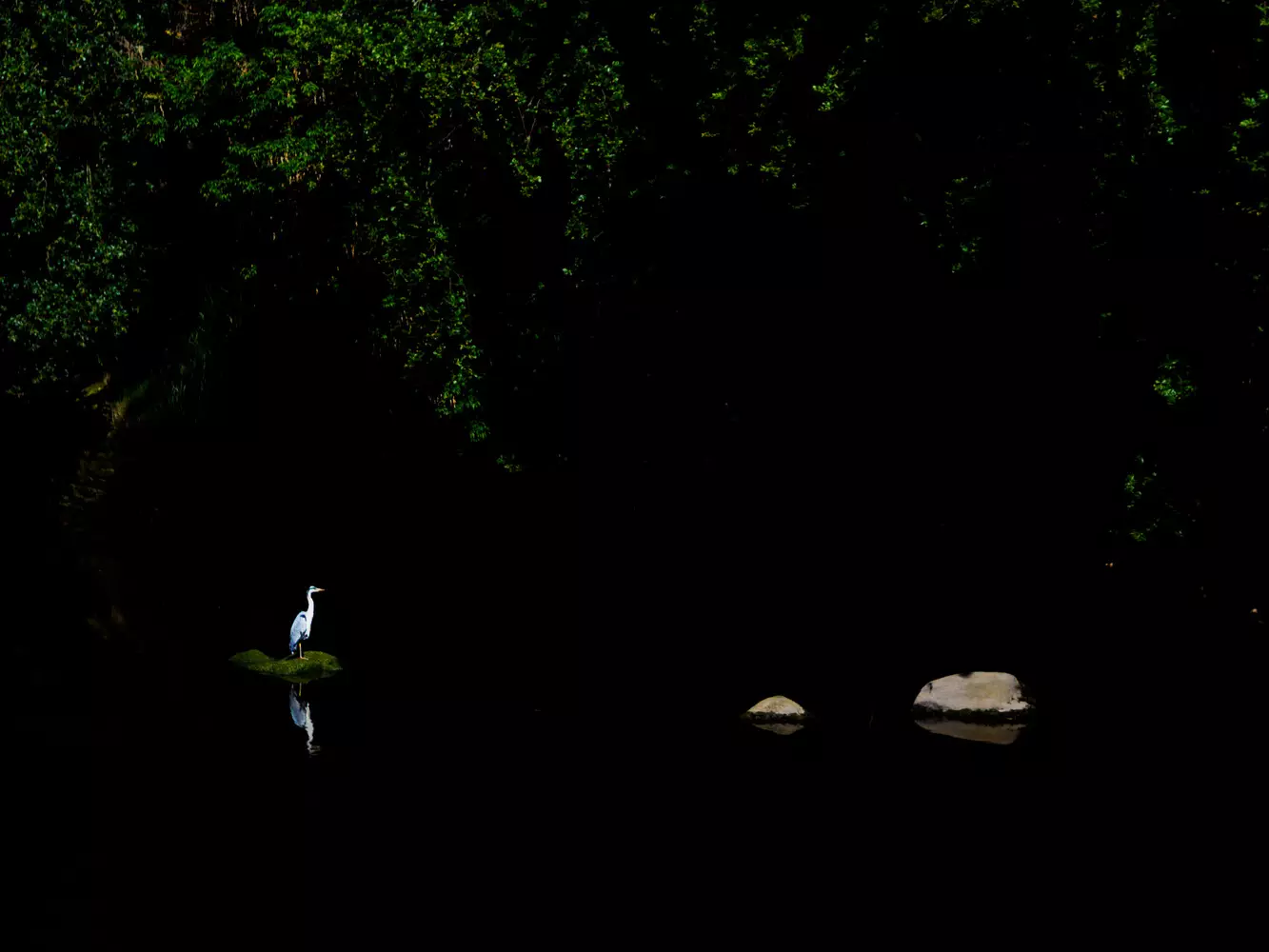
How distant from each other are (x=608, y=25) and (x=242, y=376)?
8756 millimetres

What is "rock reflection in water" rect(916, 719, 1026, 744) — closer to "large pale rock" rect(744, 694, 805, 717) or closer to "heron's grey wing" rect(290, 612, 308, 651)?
"large pale rock" rect(744, 694, 805, 717)

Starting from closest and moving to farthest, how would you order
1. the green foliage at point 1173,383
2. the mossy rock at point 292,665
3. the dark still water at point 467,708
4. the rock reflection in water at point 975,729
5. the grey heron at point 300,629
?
1. the dark still water at point 467,708
2. the green foliage at point 1173,383
3. the rock reflection in water at point 975,729
4. the mossy rock at point 292,665
5. the grey heron at point 300,629

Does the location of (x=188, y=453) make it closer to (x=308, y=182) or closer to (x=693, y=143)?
(x=308, y=182)

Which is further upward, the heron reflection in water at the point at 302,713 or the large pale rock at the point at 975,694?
the large pale rock at the point at 975,694

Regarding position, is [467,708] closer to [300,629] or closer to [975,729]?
[300,629]

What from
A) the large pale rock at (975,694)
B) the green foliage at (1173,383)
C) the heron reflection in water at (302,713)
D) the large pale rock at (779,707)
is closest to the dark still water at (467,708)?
the heron reflection in water at (302,713)

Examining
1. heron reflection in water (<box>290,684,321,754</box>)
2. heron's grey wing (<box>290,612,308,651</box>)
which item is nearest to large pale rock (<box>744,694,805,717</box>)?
heron reflection in water (<box>290,684,321,754</box>)

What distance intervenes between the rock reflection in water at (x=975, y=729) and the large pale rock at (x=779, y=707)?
50.1 inches

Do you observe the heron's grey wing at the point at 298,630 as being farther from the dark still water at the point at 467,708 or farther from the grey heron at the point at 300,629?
the dark still water at the point at 467,708

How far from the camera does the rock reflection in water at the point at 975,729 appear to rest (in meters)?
14.0

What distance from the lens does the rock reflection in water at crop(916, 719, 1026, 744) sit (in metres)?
14.0

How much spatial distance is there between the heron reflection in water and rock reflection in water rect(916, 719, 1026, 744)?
246 inches

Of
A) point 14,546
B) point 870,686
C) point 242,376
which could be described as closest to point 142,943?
point 870,686

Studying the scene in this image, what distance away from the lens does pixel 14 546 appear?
83.1 feet
